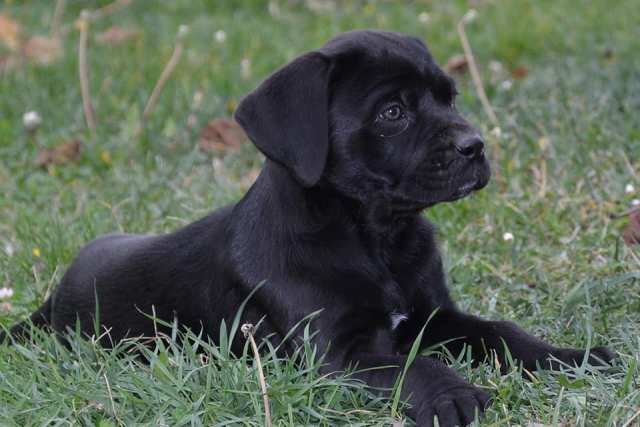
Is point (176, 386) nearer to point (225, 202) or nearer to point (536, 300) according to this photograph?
point (536, 300)

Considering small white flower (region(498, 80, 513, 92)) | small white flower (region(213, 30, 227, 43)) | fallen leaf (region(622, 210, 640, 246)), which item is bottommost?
fallen leaf (region(622, 210, 640, 246))

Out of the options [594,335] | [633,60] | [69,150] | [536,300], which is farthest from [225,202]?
[633,60]

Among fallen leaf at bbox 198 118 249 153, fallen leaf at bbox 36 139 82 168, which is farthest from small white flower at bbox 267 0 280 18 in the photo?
fallen leaf at bbox 36 139 82 168

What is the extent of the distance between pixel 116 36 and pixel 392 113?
482 centimetres

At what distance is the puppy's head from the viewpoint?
323 centimetres

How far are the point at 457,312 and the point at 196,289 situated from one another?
0.86 meters

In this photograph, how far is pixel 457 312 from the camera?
11.6ft

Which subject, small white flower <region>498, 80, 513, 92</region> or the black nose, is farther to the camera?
small white flower <region>498, 80, 513, 92</region>

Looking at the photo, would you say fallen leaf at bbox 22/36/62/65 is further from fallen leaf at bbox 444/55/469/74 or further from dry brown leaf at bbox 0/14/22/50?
fallen leaf at bbox 444/55/469/74

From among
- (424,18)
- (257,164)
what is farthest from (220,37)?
(257,164)

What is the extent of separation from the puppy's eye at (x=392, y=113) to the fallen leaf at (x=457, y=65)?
3296mm

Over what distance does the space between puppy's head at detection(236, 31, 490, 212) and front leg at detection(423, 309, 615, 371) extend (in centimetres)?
41

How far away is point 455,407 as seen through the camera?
2846 mm

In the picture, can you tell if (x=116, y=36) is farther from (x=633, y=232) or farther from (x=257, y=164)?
(x=633, y=232)
